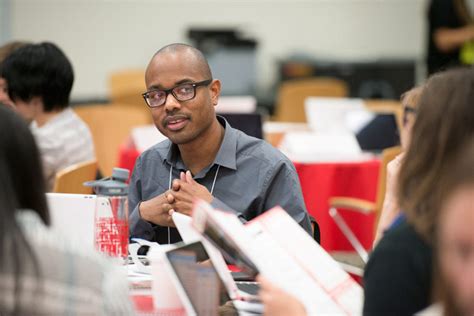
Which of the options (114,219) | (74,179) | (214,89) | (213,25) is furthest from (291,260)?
(213,25)

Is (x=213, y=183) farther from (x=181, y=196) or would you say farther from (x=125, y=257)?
(x=125, y=257)

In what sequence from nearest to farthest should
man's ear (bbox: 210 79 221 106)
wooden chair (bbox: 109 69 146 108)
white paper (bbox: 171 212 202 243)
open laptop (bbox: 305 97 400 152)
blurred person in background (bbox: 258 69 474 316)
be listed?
1. blurred person in background (bbox: 258 69 474 316)
2. white paper (bbox: 171 212 202 243)
3. man's ear (bbox: 210 79 221 106)
4. open laptop (bbox: 305 97 400 152)
5. wooden chair (bbox: 109 69 146 108)

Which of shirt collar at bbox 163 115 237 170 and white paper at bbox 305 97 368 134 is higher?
shirt collar at bbox 163 115 237 170

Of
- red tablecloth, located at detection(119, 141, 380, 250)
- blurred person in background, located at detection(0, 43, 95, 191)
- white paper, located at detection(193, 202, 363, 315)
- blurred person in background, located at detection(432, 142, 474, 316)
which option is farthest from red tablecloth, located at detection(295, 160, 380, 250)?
blurred person in background, located at detection(432, 142, 474, 316)

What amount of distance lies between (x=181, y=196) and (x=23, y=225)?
4.10 ft

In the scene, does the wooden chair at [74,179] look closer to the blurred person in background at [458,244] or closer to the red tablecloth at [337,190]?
the red tablecloth at [337,190]

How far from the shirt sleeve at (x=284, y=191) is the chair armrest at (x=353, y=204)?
1887mm

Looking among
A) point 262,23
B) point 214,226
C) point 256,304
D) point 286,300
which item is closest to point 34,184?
point 214,226

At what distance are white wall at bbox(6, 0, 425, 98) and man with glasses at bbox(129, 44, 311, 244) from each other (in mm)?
7104

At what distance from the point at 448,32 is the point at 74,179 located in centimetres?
437

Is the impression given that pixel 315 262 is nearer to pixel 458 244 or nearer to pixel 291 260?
pixel 291 260

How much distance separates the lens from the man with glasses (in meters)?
2.98

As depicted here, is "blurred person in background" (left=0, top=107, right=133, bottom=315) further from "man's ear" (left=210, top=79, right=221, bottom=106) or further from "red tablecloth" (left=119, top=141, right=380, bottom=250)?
"red tablecloth" (left=119, top=141, right=380, bottom=250)

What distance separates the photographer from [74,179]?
11.9 feet
